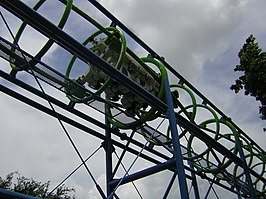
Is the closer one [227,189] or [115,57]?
[115,57]

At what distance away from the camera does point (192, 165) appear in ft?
24.0

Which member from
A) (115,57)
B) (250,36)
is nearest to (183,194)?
(115,57)

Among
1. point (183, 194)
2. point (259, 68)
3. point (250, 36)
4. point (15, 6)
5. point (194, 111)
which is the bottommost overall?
point (183, 194)

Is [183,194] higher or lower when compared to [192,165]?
lower

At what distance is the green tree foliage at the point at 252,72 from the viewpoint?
10211 mm

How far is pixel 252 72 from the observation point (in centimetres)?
1036

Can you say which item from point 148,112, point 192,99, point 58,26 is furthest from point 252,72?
point 58,26

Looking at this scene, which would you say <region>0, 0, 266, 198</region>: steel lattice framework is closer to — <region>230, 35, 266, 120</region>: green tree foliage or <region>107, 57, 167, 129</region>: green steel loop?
<region>107, 57, 167, 129</region>: green steel loop

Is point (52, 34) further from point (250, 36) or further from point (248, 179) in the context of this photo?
point (250, 36)

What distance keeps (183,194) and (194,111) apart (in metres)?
2.24

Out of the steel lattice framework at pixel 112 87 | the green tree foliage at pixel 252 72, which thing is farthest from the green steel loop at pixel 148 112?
the green tree foliage at pixel 252 72

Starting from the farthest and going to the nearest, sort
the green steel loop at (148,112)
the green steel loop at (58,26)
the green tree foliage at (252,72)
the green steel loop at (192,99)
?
the green tree foliage at (252,72), the green steel loop at (192,99), the green steel loop at (148,112), the green steel loop at (58,26)

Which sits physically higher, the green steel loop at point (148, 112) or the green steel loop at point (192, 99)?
the green steel loop at point (192, 99)

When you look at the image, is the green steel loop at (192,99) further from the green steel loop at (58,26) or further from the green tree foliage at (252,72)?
the green tree foliage at (252,72)
